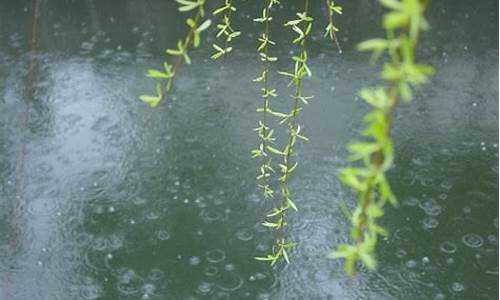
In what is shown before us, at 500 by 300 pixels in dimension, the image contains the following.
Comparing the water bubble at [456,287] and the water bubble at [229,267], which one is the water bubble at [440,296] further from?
the water bubble at [229,267]

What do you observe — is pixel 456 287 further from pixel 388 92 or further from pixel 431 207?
pixel 388 92

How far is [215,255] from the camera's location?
2.18m

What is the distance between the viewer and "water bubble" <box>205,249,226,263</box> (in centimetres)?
216

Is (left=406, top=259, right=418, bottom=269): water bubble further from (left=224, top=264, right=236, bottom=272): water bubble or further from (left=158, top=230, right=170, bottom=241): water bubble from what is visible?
(left=158, top=230, right=170, bottom=241): water bubble

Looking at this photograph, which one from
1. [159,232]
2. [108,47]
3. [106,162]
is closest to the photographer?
[159,232]

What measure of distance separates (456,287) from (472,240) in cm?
24

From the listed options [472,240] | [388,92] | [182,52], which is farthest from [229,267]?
[388,92]

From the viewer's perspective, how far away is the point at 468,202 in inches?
93.4

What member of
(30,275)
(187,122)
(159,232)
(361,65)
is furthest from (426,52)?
(30,275)

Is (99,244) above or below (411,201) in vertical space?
below

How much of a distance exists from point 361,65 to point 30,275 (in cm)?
183

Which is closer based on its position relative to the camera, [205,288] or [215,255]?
[205,288]

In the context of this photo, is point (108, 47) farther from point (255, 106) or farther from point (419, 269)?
point (419, 269)

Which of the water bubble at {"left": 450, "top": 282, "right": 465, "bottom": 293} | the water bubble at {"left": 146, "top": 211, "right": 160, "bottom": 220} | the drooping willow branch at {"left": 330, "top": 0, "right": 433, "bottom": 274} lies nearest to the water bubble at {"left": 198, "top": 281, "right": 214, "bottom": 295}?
the water bubble at {"left": 146, "top": 211, "right": 160, "bottom": 220}
